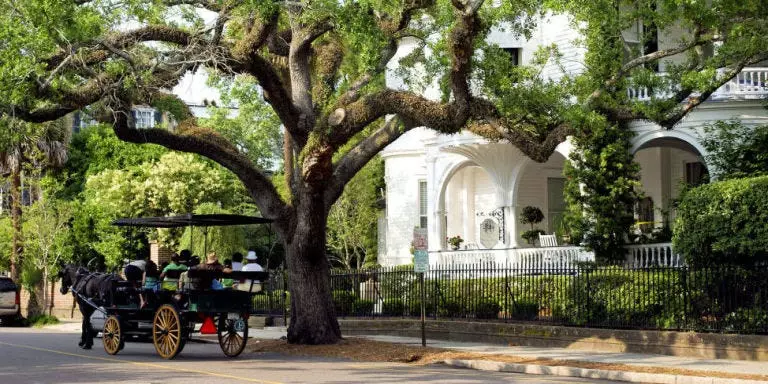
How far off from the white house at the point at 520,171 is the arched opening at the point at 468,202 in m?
0.03

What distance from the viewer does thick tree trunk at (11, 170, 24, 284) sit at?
43.3m

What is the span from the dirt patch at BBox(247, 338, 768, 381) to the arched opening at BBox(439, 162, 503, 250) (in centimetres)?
1261

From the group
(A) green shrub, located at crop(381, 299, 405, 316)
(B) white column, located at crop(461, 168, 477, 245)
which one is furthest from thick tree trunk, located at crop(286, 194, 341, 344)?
(B) white column, located at crop(461, 168, 477, 245)

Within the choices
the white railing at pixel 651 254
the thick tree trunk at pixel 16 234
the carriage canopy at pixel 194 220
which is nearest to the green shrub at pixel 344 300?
the white railing at pixel 651 254

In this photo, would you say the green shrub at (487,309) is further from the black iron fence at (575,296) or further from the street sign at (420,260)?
the street sign at (420,260)

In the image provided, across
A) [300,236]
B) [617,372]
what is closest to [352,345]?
[300,236]

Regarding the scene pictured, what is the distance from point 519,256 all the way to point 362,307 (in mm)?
4901

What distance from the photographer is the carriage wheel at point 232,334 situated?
72.6 feet

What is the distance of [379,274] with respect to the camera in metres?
30.8

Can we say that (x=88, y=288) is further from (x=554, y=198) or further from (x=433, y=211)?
(x=554, y=198)

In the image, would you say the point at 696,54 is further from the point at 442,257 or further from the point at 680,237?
the point at 442,257

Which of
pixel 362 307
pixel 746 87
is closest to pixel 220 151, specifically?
pixel 362 307

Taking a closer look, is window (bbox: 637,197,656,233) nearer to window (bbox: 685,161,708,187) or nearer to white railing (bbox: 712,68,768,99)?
window (bbox: 685,161,708,187)

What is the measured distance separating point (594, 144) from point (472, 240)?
8.35m
